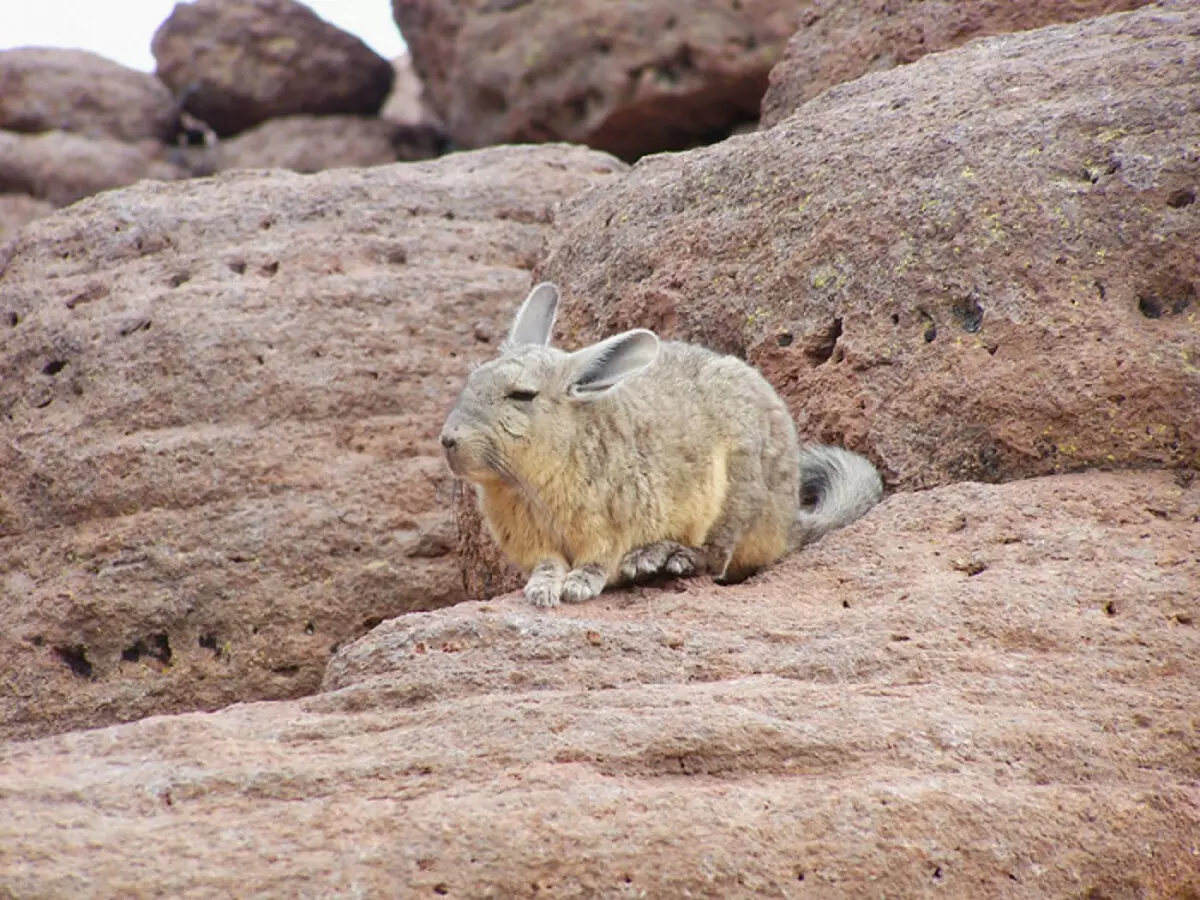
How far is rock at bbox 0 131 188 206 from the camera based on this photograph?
47.6 feet

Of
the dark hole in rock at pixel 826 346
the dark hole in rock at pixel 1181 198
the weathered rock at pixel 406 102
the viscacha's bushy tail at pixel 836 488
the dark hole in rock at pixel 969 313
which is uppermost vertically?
the dark hole in rock at pixel 1181 198

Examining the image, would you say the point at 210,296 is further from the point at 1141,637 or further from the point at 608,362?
the point at 1141,637

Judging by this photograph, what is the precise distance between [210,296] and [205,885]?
4.92 m

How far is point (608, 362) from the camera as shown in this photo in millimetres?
5574

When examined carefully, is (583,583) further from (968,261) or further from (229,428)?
(229,428)

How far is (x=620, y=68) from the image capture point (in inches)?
531

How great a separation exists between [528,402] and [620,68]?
875 centimetres

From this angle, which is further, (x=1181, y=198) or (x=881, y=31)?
(x=881, y=31)

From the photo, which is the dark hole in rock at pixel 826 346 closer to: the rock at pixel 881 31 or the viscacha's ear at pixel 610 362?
the viscacha's ear at pixel 610 362

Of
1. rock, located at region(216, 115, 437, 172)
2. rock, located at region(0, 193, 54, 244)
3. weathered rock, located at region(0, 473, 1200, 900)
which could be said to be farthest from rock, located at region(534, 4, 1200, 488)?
rock, located at region(0, 193, 54, 244)

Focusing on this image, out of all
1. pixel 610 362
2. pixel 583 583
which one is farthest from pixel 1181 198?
pixel 583 583

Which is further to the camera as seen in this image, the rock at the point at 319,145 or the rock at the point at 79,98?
the rock at the point at 319,145

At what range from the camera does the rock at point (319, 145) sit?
50.0 ft

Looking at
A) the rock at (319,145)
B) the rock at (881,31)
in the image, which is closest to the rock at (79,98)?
the rock at (319,145)
